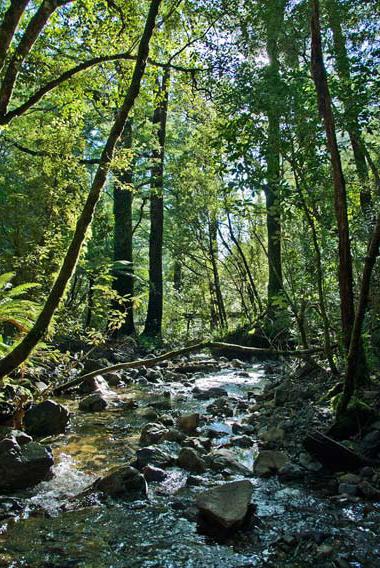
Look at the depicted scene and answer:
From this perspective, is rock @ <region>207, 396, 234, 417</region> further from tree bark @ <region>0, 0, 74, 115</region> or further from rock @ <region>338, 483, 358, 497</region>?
tree bark @ <region>0, 0, 74, 115</region>

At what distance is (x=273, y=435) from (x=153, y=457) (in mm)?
1395

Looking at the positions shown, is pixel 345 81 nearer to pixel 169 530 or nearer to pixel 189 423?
pixel 189 423

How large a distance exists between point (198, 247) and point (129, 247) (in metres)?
3.11

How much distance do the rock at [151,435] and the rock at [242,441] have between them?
78cm

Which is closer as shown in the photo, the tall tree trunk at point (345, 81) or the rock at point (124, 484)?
the rock at point (124, 484)

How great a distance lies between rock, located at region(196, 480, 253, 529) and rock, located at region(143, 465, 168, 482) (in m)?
0.84

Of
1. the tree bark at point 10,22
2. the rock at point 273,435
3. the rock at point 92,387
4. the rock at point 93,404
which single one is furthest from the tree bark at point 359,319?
the tree bark at point 10,22

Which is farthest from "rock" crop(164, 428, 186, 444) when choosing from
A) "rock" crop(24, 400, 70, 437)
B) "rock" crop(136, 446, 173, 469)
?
"rock" crop(24, 400, 70, 437)

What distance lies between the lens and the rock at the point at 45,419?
17.6 feet

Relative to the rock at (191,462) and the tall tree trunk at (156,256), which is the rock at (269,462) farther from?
the tall tree trunk at (156,256)

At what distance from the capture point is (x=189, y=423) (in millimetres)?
5660

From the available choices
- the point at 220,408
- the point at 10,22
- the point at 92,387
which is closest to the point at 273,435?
the point at 220,408

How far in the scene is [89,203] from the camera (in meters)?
4.35

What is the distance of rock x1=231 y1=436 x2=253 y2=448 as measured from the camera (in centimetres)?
501
